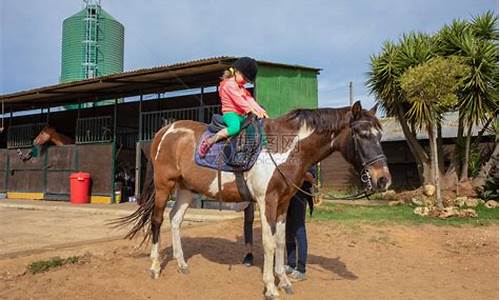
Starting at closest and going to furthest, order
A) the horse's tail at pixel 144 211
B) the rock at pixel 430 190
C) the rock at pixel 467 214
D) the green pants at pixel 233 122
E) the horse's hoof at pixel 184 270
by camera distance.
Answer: the green pants at pixel 233 122 < the horse's hoof at pixel 184 270 < the horse's tail at pixel 144 211 < the rock at pixel 467 214 < the rock at pixel 430 190

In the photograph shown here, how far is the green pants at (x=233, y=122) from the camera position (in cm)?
472

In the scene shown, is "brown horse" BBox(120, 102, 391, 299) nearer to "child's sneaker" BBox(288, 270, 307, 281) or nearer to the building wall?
"child's sneaker" BBox(288, 270, 307, 281)

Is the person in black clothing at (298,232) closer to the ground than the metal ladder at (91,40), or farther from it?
closer to the ground

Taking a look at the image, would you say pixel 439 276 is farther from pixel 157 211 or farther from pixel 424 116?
pixel 424 116

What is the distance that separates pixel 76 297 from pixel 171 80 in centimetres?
1029

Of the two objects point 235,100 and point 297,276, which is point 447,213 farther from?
point 235,100

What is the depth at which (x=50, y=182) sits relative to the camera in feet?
53.7

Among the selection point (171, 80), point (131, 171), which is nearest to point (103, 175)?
point (131, 171)

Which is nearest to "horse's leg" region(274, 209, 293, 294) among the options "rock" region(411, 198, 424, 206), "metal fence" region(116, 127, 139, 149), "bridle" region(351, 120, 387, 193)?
"bridle" region(351, 120, 387, 193)

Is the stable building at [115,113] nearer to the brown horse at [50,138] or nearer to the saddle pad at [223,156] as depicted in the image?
the brown horse at [50,138]

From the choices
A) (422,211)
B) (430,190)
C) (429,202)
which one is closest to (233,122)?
(422,211)

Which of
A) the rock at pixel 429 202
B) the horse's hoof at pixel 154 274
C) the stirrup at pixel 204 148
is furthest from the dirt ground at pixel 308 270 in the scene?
the rock at pixel 429 202

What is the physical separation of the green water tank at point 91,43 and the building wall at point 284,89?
20.0 m

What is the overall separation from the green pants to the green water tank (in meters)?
26.7
